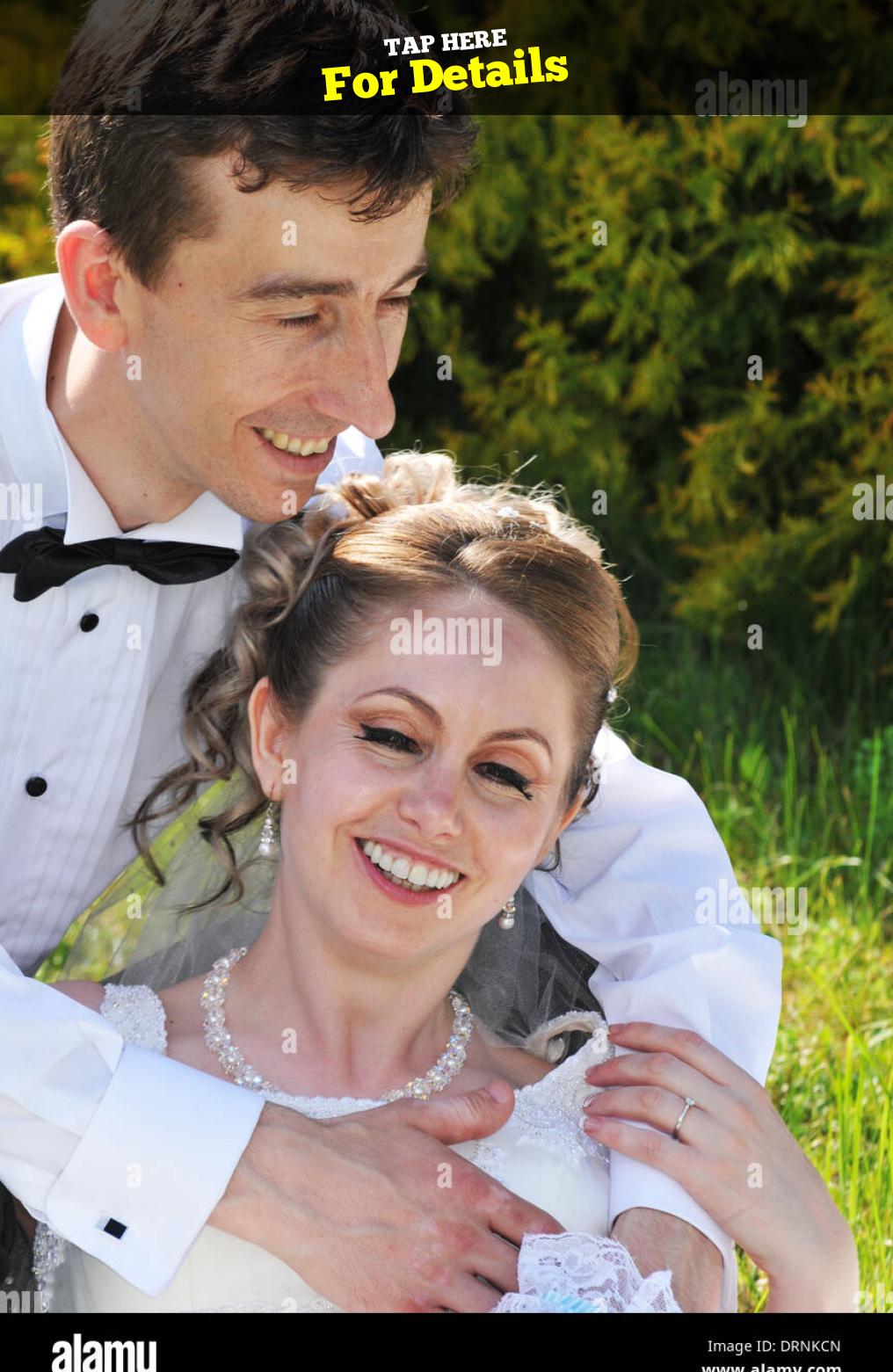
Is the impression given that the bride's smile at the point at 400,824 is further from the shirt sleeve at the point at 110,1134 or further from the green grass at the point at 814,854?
the green grass at the point at 814,854

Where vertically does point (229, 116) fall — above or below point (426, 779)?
above

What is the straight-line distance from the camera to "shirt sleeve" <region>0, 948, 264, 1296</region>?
2467 mm

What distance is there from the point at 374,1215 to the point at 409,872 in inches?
19.7

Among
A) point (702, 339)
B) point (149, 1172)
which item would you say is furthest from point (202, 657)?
point (702, 339)

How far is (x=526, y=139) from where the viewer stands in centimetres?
513

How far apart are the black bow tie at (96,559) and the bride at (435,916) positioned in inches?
4.2

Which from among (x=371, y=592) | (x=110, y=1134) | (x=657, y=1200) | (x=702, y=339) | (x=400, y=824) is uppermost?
(x=702, y=339)

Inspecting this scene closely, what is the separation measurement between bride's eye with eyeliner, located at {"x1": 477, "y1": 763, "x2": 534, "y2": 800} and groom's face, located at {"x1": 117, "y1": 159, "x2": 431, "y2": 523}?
578mm

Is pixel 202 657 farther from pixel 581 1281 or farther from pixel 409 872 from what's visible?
pixel 581 1281

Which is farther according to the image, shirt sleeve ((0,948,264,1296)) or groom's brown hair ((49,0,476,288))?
groom's brown hair ((49,0,476,288))

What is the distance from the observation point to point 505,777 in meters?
2.72

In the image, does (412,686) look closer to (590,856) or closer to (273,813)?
(273,813)

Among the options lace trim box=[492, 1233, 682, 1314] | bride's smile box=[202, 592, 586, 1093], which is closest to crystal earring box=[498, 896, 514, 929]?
bride's smile box=[202, 592, 586, 1093]

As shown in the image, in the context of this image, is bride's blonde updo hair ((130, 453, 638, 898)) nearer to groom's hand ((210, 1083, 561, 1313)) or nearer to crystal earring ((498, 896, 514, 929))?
crystal earring ((498, 896, 514, 929))
